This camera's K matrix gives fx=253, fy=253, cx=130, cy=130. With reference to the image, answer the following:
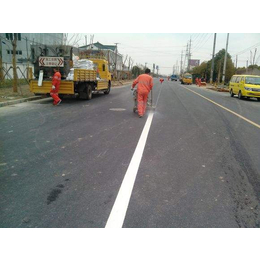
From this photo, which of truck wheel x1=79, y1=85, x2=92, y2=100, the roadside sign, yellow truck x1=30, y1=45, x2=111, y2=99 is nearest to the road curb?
yellow truck x1=30, y1=45, x2=111, y2=99

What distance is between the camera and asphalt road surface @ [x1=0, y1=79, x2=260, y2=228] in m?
2.99

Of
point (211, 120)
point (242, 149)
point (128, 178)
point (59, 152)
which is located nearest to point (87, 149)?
point (59, 152)

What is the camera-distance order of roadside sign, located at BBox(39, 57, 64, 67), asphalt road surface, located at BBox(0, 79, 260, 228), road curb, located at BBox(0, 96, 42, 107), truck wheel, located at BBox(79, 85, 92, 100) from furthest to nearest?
truck wheel, located at BBox(79, 85, 92, 100) → roadside sign, located at BBox(39, 57, 64, 67) → road curb, located at BBox(0, 96, 42, 107) → asphalt road surface, located at BBox(0, 79, 260, 228)

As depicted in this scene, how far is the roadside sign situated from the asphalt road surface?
21.4 ft

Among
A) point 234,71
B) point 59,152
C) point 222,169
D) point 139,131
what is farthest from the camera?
point 234,71

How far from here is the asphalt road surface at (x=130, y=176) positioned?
299 centimetres

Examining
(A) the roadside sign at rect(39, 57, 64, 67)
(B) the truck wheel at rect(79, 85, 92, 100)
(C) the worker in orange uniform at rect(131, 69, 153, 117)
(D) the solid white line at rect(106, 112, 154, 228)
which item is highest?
(A) the roadside sign at rect(39, 57, 64, 67)

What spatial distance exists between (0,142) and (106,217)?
4.03 meters

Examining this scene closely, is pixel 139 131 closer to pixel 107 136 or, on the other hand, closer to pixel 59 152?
pixel 107 136

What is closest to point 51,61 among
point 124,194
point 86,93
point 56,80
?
point 56,80

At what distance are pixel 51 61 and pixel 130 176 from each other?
11.0 m

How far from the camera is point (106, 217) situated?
296 centimetres

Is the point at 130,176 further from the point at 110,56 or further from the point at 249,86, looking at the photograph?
the point at 110,56

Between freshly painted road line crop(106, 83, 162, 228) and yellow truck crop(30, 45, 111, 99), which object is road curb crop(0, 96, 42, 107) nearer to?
yellow truck crop(30, 45, 111, 99)
